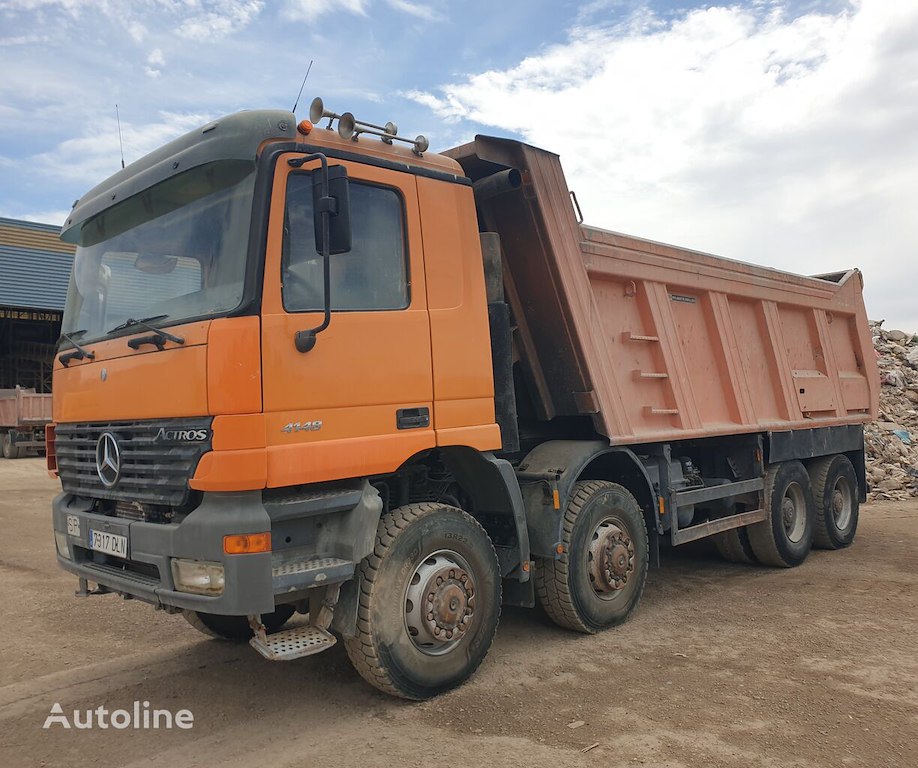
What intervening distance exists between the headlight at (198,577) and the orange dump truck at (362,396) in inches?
0.6

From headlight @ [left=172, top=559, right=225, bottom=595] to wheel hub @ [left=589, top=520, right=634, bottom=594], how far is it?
2.59 m

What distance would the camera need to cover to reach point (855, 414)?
8508 millimetres

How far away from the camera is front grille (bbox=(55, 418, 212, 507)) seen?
3.47 meters

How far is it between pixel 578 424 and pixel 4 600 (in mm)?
4826

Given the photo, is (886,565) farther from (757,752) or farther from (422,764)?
(422,764)

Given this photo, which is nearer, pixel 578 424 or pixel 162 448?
pixel 162 448

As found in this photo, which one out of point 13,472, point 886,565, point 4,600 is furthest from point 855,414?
point 13,472

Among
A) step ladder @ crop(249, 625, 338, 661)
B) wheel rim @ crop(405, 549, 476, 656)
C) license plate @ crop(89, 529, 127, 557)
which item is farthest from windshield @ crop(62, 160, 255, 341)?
wheel rim @ crop(405, 549, 476, 656)

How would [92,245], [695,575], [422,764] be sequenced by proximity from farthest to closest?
1. [695,575]
2. [92,245]
3. [422,764]

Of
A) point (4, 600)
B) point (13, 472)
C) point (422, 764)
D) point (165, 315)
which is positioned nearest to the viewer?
point (422, 764)

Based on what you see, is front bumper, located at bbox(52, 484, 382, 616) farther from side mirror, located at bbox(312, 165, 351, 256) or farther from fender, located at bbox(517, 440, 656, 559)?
fender, located at bbox(517, 440, 656, 559)

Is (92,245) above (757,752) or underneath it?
above

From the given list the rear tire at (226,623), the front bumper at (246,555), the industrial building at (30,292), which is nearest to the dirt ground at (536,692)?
the rear tire at (226,623)

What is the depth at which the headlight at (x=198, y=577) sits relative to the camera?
11.2ft
